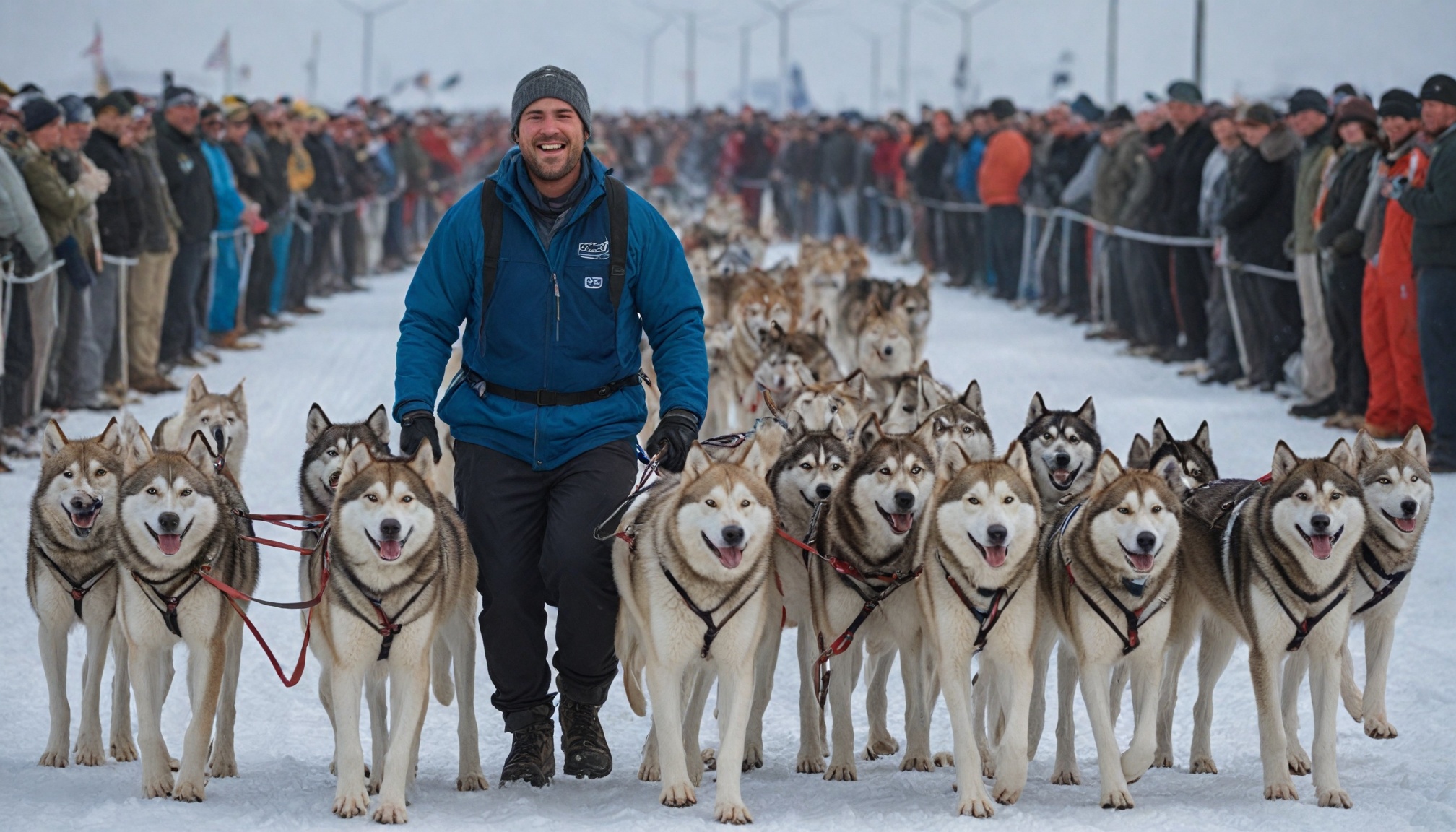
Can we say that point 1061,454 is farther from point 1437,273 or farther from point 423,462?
point 1437,273

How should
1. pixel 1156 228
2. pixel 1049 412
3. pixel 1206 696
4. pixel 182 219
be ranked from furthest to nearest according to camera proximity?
pixel 1156 228, pixel 182 219, pixel 1049 412, pixel 1206 696

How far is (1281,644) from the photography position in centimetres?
432

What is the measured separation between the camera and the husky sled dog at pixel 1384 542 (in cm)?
471

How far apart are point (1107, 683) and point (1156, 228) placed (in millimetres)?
8611

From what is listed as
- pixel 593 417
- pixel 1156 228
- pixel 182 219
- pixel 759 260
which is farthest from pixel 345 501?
pixel 759 260

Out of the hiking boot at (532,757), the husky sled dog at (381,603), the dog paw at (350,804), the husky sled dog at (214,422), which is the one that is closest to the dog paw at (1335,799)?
the hiking boot at (532,757)

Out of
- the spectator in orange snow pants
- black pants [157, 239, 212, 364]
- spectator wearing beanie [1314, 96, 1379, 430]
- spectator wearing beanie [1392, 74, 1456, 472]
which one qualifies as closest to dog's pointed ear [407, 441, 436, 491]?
spectator wearing beanie [1392, 74, 1456, 472]

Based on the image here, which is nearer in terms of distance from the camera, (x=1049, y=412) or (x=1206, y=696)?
(x=1206, y=696)

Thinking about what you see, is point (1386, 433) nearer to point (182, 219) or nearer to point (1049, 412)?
point (1049, 412)

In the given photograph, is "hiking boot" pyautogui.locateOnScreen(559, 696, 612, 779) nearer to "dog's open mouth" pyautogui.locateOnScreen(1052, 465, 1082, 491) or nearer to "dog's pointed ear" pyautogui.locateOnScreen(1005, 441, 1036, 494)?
"dog's pointed ear" pyautogui.locateOnScreen(1005, 441, 1036, 494)

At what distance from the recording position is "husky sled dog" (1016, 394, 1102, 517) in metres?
5.34

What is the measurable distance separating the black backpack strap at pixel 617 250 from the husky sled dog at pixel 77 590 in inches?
52.8

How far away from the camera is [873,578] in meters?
4.52

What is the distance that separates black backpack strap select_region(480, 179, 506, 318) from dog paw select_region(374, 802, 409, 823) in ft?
Result: 3.95
